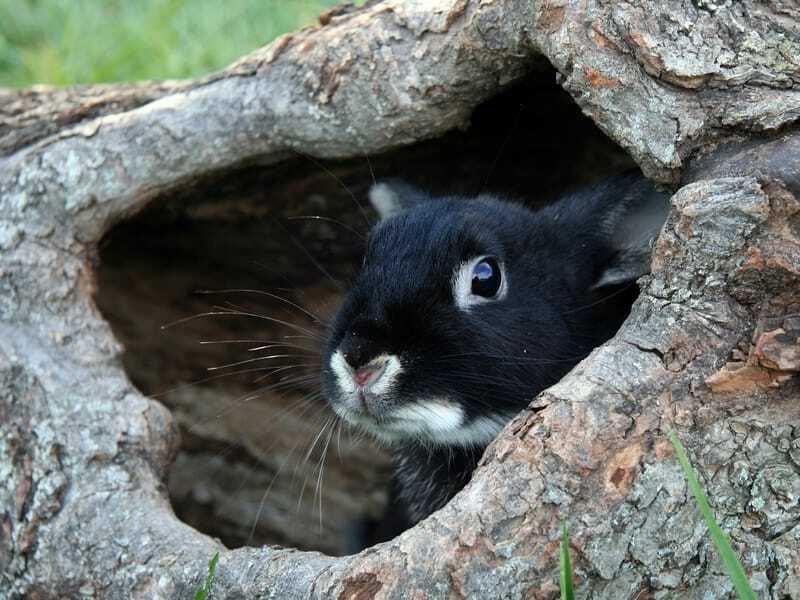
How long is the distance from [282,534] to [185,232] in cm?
156

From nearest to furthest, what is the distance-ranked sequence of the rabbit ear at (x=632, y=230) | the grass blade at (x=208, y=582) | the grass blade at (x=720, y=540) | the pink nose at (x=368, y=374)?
the grass blade at (x=720, y=540), the grass blade at (x=208, y=582), the pink nose at (x=368, y=374), the rabbit ear at (x=632, y=230)

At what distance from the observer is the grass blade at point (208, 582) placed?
2648 mm

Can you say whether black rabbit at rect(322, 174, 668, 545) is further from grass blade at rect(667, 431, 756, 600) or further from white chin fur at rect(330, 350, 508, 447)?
grass blade at rect(667, 431, 756, 600)

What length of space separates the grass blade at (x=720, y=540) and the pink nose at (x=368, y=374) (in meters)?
0.87

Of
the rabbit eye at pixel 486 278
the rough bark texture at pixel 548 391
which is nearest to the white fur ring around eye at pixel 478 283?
the rabbit eye at pixel 486 278

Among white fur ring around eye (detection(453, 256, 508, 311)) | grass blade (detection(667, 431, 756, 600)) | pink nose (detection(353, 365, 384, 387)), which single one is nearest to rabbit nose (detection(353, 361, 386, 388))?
pink nose (detection(353, 365, 384, 387))

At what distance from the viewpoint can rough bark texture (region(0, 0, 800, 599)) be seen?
2.40 m

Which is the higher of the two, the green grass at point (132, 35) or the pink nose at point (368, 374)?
the green grass at point (132, 35)

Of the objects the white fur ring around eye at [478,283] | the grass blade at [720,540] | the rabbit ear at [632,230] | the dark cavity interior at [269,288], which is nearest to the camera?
the grass blade at [720,540]

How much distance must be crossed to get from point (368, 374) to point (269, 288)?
79.2 inches

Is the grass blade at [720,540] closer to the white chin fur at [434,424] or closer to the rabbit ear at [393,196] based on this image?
the white chin fur at [434,424]

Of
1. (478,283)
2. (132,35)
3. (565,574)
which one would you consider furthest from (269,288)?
(565,574)

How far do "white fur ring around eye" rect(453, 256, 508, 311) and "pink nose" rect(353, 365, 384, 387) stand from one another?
1.18 feet

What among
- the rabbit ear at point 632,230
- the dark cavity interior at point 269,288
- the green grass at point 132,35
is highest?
the green grass at point 132,35
